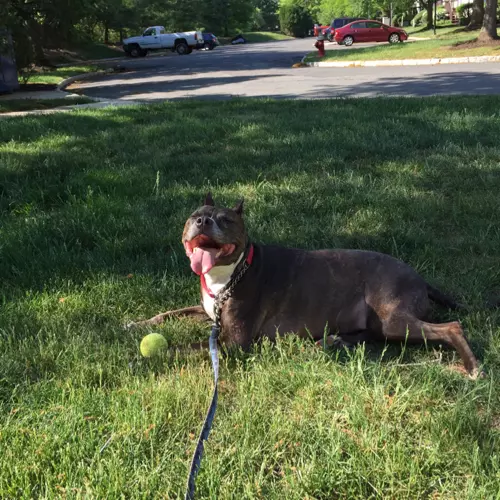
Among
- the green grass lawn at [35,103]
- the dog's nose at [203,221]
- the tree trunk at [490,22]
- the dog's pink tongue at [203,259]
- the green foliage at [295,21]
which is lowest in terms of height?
the dog's pink tongue at [203,259]

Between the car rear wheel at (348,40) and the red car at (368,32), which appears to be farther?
the car rear wheel at (348,40)

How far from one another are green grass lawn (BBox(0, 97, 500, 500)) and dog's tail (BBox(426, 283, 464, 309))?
0.06 m

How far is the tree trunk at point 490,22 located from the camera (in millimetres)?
21969

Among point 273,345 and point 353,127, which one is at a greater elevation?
point 353,127

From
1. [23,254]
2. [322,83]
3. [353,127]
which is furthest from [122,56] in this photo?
[23,254]

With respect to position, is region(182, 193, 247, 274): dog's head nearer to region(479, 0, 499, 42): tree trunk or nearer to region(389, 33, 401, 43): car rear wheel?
region(479, 0, 499, 42): tree trunk

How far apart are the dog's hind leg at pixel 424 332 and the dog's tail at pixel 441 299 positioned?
35cm

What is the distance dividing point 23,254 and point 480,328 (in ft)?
10.3

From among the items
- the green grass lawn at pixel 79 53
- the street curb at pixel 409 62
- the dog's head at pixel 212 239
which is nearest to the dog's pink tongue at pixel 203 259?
the dog's head at pixel 212 239

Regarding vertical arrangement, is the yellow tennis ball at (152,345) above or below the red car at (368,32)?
below

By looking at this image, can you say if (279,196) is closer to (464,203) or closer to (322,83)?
(464,203)

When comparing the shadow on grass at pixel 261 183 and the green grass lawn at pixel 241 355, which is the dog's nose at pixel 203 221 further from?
the shadow on grass at pixel 261 183

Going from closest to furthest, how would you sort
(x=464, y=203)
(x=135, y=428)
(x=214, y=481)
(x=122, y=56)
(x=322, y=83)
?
(x=214, y=481) → (x=135, y=428) → (x=464, y=203) → (x=322, y=83) → (x=122, y=56)

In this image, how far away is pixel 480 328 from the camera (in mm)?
2885
